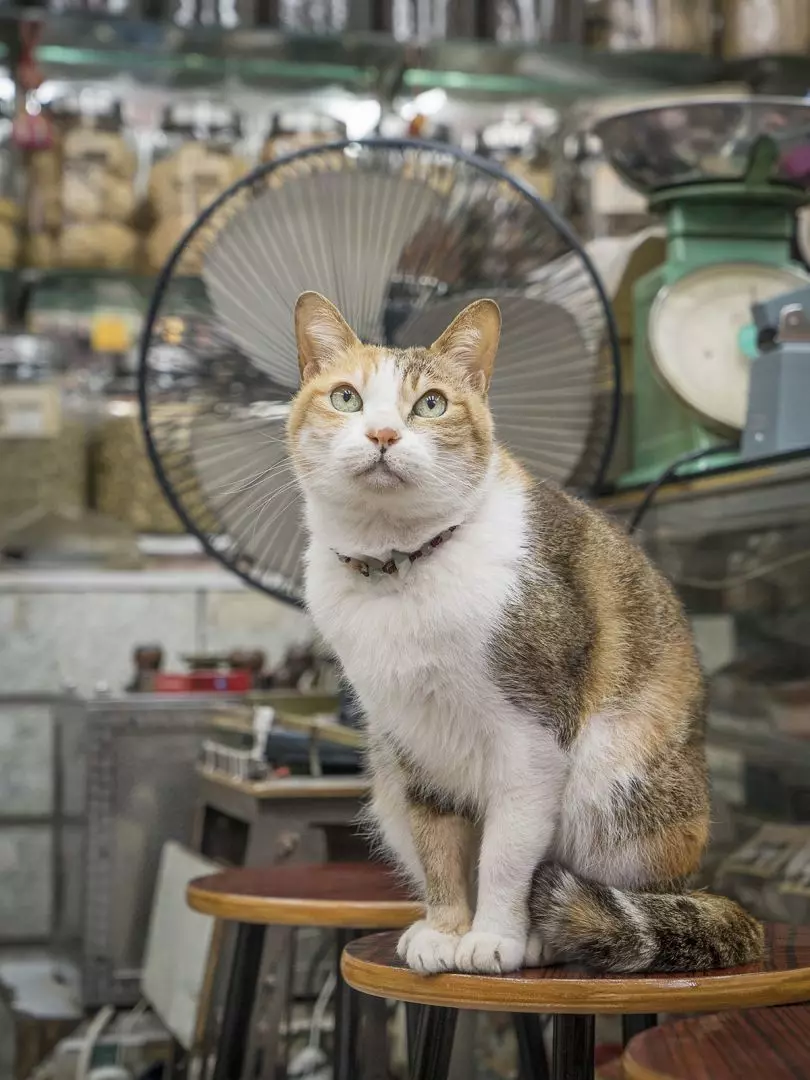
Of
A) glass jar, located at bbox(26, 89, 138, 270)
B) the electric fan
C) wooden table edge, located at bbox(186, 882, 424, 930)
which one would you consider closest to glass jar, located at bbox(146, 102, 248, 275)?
glass jar, located at bbox(26, 89, 138, 270)

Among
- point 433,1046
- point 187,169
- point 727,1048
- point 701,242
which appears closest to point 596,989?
point 727,1048

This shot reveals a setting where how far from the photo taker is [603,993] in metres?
1.17

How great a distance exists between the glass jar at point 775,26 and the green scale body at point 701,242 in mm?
1571

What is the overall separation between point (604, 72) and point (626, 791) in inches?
111

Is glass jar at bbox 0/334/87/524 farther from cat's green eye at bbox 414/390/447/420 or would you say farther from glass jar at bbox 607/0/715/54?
cat's green eye at bbox 414/390/447/420

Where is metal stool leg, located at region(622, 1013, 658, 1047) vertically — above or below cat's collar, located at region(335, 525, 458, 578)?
below

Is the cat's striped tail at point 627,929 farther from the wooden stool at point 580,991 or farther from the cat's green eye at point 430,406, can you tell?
the cat's green eye at point 430,406

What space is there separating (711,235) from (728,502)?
0.42m

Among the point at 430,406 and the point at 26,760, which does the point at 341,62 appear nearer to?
the point at 26,760

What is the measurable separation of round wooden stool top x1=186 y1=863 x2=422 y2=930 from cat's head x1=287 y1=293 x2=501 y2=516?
1.45ft

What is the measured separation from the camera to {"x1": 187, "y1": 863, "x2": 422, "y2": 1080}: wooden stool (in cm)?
153

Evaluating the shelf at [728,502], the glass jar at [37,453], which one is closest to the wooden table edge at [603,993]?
the shelf at [728,502]

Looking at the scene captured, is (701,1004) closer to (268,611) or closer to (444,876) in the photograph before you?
(444,876)

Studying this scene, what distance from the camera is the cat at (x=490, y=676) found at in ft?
4.11
